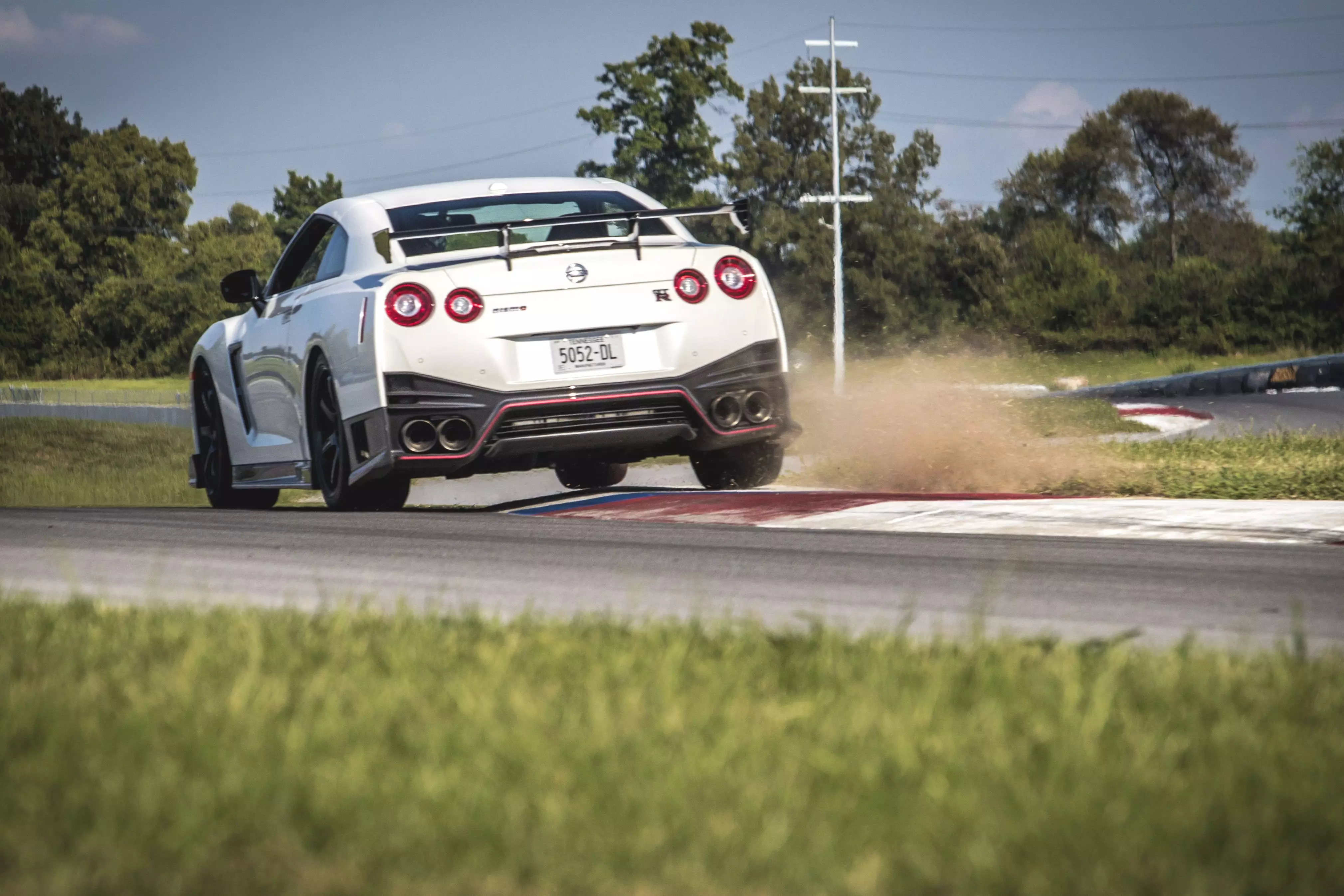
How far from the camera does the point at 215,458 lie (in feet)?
33.8

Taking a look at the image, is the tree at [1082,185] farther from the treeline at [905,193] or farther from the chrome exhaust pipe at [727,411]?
the chrome exhaust pipe at [727,411]

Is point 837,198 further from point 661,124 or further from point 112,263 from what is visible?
point 112,263

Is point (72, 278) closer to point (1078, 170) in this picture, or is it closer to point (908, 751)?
point (1078, 170)

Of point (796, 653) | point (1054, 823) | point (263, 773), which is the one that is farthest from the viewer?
point (796, 653)

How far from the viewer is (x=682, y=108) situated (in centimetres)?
7912

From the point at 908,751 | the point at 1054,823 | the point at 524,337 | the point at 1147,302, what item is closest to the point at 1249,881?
the point at 1054,823

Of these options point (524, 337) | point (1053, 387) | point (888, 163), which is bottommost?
point (1053, 387)

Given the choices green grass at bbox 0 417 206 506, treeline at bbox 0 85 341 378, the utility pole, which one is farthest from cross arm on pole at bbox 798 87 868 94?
treeline at bbox 0 85 341 378

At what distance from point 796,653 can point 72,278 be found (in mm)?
95291

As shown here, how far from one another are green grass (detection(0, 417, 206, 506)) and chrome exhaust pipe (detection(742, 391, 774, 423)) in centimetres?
2225

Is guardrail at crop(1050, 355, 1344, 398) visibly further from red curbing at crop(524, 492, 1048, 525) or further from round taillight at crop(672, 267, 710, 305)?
round taillight at crop(672, 267, 710, 305)

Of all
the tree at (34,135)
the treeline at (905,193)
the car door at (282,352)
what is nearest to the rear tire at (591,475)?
the car door at (282,352)

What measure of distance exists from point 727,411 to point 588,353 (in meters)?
0.78

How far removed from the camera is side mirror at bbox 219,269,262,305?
30.5 feet
